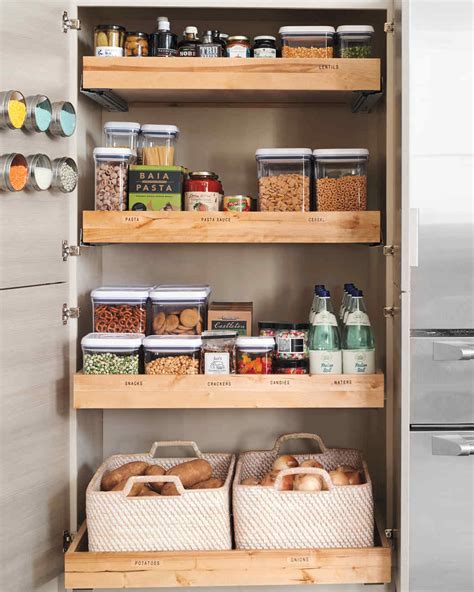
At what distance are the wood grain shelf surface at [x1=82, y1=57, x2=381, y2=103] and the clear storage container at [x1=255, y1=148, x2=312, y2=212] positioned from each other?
0.18 meters

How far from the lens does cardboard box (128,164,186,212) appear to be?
211cm

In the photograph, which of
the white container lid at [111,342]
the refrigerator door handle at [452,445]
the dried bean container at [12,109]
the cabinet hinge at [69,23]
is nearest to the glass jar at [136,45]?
the cabinet hinge at [69,23]

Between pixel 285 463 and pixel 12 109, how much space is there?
3.90 feet

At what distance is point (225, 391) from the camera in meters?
2.03

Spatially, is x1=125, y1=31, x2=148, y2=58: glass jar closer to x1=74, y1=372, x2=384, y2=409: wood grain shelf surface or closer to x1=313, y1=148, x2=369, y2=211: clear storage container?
x1=313, y1=148, x2=369, y2=211: clear storage container

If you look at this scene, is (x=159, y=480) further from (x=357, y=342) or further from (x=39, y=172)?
(x=39, y=172)

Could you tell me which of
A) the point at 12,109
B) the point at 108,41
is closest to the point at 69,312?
the point at 12,109

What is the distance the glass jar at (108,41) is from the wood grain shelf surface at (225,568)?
52.9 inches

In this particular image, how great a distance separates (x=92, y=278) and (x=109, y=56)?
66cm

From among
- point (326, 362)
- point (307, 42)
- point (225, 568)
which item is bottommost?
point (225, 568)

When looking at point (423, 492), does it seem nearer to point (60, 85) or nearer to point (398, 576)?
point (398, 576)

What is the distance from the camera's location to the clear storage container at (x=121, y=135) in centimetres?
214

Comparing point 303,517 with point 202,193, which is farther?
point 202,193

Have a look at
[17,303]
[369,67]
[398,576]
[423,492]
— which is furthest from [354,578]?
[369,67]
